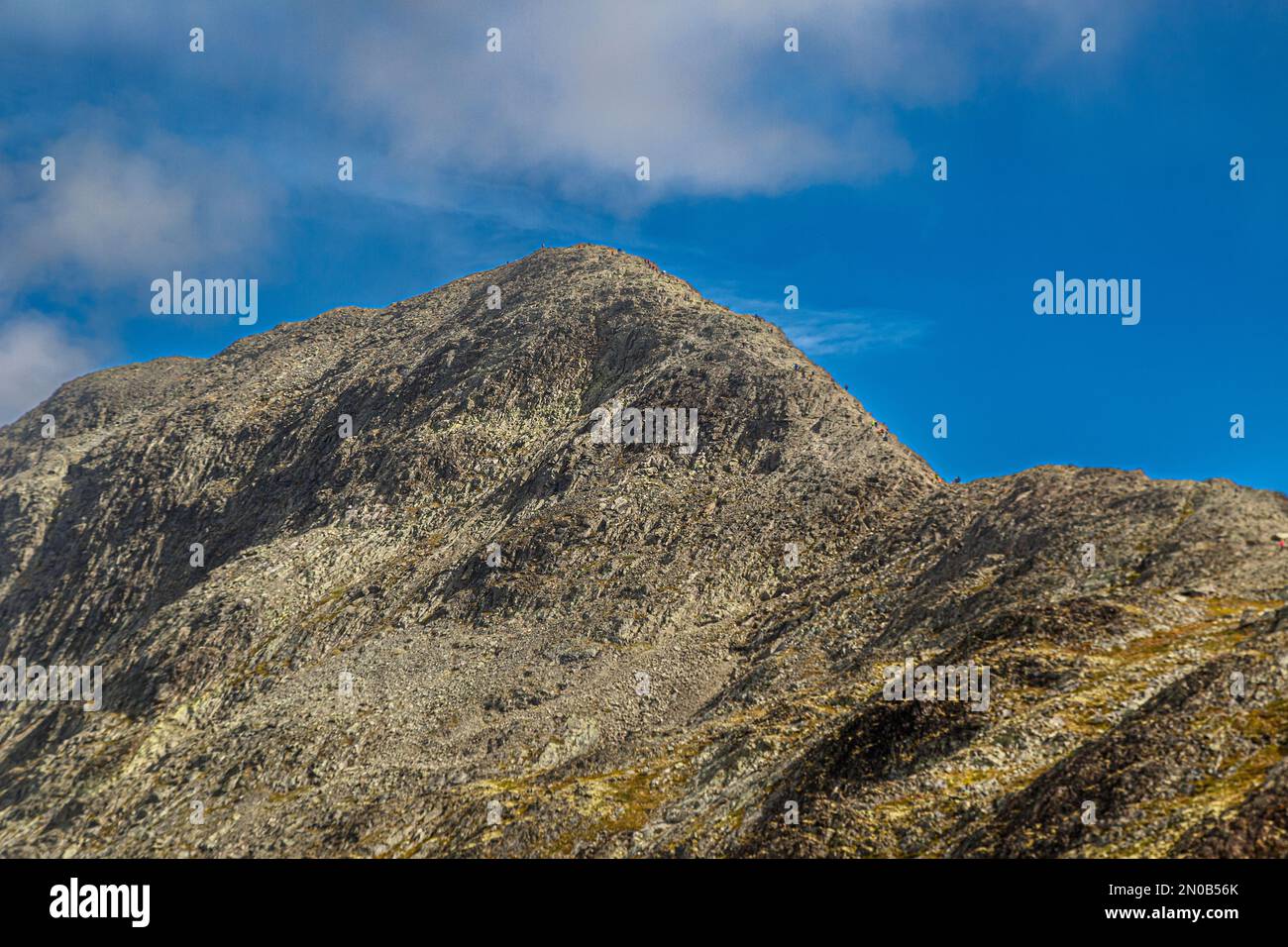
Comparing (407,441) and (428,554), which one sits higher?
(407,441)

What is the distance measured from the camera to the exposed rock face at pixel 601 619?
4391 cm

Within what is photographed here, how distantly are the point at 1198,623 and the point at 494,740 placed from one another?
4984 centimetres

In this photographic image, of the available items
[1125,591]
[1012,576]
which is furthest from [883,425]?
[1125,591]

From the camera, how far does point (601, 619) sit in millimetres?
84938

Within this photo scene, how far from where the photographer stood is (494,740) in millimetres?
72625

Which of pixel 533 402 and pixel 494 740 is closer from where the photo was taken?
pixel 494 740

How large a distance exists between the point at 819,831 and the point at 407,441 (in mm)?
87100

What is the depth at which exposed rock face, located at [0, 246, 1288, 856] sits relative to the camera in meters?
43.9

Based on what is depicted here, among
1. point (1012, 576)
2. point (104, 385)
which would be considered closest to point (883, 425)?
point (1012, 576)
